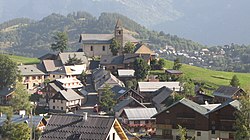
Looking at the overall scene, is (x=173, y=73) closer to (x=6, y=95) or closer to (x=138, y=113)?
(x=138, y=113)

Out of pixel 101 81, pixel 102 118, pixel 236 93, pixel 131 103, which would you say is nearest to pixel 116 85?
pixel 101 81

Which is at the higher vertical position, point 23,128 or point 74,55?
point 74,55

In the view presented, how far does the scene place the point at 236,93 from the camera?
7388 cm

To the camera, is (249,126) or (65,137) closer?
(65,137)

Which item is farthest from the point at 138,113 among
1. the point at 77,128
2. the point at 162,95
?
the point at 77,128

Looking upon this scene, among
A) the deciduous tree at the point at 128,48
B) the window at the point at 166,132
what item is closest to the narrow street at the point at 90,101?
the deciduous tree at the point at 128,48

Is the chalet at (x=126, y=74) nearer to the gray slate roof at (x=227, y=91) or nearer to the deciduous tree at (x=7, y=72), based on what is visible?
the gray slate roof at (x=227, y=91)

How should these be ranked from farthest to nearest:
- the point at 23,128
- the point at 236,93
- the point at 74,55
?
the point at 74,55 → the point at 236,93 → the point at 23,128

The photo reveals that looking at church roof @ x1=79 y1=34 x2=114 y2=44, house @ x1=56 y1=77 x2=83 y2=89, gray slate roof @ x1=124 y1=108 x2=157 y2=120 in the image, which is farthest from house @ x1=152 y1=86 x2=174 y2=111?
church roof @ x1=79 y1=34 x2=114 y2=44

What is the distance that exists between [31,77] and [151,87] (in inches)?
967

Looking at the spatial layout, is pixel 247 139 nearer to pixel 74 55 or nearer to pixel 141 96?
pixel 141 96

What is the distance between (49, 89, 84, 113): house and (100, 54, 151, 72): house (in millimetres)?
17531

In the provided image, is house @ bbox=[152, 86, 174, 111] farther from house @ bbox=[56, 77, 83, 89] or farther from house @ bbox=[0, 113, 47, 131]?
house @ bbox=[0, 113, 47, 131]

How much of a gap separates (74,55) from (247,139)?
62367 mm
